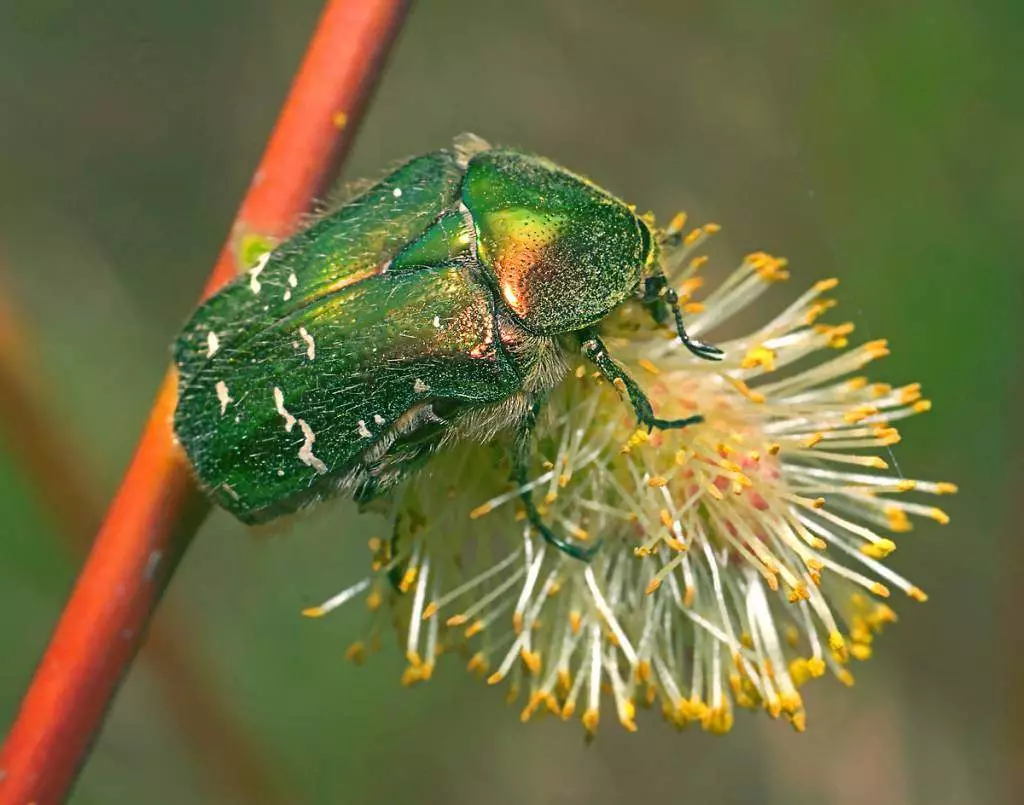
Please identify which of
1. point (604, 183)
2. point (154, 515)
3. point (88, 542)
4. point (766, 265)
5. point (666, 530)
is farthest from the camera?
point (604, 183)

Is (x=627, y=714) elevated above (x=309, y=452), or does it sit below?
below

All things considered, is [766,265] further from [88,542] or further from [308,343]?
[88,542]

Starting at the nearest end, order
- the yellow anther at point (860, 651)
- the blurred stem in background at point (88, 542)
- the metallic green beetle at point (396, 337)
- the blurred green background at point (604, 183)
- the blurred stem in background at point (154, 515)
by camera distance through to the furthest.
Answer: the blurred stem in background at point (154, 515) < the metallic green beetle at point (396, 337) < the yellow anther at point (860, 651) < the blurred stem in background at point (88, 542) < the blurred green background at point (604, 183)

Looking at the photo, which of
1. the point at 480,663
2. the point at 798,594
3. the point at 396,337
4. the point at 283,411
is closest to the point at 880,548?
the point at 798,594

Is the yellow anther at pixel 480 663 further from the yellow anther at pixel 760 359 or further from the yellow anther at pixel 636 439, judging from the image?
the yellow anther at pixel 760 359

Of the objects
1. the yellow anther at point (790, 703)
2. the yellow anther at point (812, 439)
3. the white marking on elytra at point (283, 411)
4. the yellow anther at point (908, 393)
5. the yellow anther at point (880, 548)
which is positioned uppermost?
the yellow anther at point (908, 393)

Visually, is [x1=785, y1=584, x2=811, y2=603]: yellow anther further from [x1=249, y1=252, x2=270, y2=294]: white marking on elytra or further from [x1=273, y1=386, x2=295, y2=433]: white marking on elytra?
[x1=249, y1=252, x2=270, y2=294]: white marking on elytra

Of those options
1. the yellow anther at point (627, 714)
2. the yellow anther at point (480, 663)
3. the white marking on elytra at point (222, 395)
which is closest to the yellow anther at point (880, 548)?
the yellow anther at point (627, 714)

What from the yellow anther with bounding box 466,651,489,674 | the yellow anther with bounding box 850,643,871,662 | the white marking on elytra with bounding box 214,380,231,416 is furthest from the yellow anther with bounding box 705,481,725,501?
the white marking on elytra with bounding box 214,380,231,416
